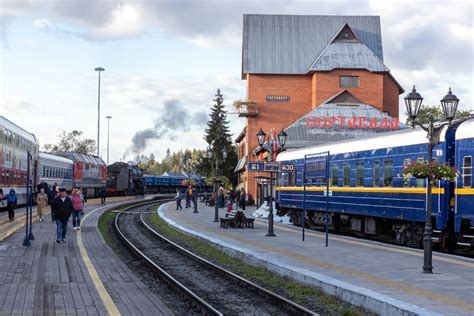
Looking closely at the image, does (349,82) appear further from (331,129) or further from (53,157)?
(53,157)

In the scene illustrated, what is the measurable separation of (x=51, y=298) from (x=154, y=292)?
2.22m

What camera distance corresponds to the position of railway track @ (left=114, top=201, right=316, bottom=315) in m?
11.4

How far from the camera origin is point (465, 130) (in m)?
17.9

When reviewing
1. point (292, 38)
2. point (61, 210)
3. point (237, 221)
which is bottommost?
point (237, 221)

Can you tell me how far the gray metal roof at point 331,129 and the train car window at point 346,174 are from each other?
1134 inches

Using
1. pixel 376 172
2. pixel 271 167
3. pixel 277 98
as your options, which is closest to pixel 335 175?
pixel 271 167

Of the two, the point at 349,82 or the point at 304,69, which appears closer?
the point at 349,82

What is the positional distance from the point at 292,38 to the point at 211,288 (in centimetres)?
5544

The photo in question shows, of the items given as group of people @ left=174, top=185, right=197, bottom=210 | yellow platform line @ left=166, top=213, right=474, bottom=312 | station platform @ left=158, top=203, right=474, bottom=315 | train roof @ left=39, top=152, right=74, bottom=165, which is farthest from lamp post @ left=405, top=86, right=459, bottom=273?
train roof @ left=39, top=152, right=74, bottom=165

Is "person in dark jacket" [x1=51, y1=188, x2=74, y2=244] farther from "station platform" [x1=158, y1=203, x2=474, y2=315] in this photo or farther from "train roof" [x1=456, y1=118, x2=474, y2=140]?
"train roof" [x1=456, y1=118, x2=474, y2=140]

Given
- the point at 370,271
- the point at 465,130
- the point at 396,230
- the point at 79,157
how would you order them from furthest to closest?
the point at 79,157, the point at 396,230, the point at 465,130, the point at 370,271

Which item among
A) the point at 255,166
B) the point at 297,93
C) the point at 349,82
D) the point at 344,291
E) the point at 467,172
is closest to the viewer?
the point at 344,291

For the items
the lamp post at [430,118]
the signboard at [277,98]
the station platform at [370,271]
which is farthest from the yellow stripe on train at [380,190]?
the signboard at [277,98]

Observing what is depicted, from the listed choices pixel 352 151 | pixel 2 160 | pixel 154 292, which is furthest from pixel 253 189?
pixel 154 292
